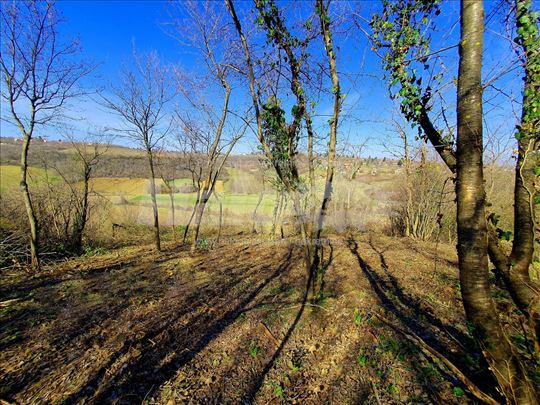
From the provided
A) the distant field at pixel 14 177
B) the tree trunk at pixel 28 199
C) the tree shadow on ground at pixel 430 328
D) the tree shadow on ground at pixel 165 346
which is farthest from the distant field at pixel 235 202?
the tree shadow on ground at pixel 165 346

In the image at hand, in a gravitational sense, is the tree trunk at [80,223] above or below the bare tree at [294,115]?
below

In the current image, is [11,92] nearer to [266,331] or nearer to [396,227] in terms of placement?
[266,331]

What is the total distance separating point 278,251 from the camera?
7941 millimetres

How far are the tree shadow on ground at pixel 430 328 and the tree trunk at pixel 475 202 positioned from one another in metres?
0.27

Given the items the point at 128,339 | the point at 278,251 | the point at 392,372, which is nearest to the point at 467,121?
the point at 392,372

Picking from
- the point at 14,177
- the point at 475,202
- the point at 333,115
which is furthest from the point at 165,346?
the point at 14,177

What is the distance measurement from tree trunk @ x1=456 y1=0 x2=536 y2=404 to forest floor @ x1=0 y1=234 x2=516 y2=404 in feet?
1.15

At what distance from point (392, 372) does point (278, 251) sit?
5.51 metres

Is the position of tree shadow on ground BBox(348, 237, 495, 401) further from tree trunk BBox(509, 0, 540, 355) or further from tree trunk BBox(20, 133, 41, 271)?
tree trunk BBox(20, 133, 41, 271)

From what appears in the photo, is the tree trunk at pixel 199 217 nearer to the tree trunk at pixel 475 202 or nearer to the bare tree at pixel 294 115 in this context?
the bare tree at pixel 294 115

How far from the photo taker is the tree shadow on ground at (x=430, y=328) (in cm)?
223

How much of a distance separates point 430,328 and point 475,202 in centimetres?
227

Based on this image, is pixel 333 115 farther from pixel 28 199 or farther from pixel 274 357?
pixel 28 199

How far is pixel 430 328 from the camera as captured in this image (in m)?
3.25
